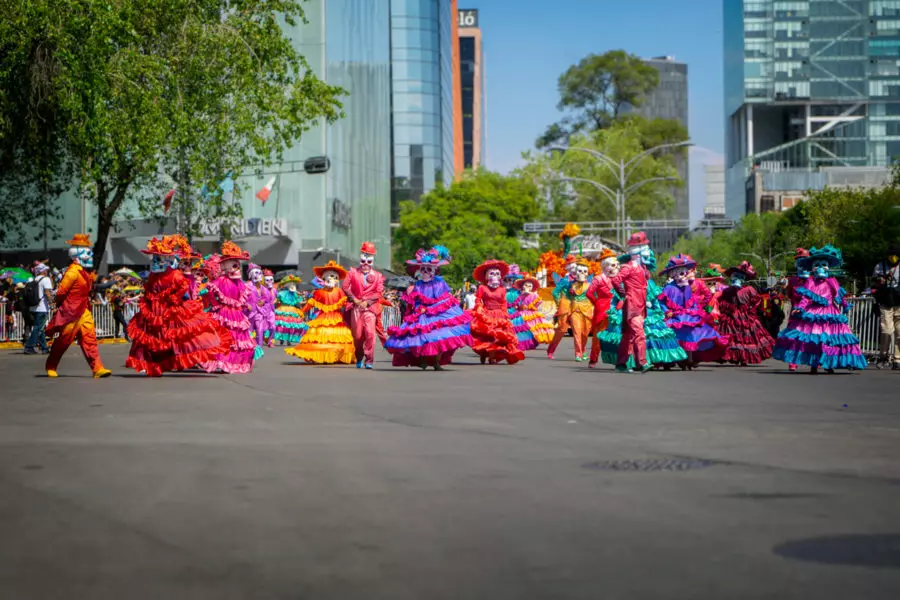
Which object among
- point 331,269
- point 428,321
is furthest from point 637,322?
point 331,269

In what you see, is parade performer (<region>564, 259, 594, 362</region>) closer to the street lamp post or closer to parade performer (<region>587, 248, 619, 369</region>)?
parade performer (<region>587, 248, 619, 369</region>)

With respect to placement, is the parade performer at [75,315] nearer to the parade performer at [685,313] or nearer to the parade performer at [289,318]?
the parade performer at [685,313]

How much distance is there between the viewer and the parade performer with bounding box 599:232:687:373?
867 inches

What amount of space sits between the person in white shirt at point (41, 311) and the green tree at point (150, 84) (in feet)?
11.2

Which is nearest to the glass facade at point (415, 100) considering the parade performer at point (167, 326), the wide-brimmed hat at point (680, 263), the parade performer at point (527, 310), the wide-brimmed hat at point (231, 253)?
the parade performer at point (527, 310)

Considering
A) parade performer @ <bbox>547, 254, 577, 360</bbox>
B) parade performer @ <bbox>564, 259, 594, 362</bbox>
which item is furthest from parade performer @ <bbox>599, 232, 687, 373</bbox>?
parade performer @ <bbox>547, 254, 577, 360</bbox>

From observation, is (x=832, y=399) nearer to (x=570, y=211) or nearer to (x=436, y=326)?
(x=436, y=326)

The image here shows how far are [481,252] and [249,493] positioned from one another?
78088mm

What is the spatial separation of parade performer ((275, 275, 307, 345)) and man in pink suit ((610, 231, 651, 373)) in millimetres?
13348

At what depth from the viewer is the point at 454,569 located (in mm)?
5945

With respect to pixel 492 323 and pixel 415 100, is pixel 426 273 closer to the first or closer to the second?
pixel 492 323

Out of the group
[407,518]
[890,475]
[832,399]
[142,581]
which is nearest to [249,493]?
[407,518]

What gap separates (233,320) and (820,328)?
8.81m

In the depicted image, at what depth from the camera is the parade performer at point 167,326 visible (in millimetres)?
20188
